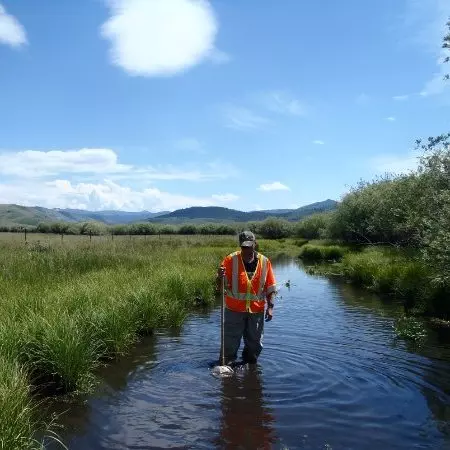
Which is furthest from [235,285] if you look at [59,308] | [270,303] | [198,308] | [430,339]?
[198,308]

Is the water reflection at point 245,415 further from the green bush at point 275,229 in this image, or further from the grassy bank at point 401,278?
the green bush at point 275,229

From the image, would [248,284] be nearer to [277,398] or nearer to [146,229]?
[277,398]

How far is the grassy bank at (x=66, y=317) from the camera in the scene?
21.7 ft

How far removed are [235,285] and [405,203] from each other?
72.2ft

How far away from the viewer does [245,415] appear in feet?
25.4

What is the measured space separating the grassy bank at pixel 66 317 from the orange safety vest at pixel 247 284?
2928 mm

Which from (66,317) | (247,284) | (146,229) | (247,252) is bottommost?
(66,317)

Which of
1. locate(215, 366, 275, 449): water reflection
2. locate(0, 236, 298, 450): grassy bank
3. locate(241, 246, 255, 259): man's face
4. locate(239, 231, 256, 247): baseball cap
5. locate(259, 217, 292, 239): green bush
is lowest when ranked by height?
locate(215, 366, 275, 449): water reflection

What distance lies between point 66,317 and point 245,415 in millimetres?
3920

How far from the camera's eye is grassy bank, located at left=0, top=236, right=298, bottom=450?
661 centimetres

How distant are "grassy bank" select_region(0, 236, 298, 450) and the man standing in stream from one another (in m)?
2.67

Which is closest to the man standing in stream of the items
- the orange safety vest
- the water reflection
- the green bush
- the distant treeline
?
the orange safety vest

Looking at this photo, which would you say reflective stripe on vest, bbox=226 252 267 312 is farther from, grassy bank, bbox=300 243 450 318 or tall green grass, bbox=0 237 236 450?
grassy bank, bbox=300 243 450 318

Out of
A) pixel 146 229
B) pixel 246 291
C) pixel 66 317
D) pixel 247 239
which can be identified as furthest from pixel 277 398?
pixel 146 229
